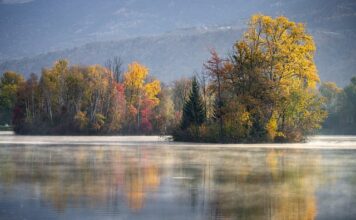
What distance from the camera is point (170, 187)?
71.7 feet

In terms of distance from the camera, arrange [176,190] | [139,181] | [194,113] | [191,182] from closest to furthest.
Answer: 1. [176,190]
2. [191,182]
3. [139,181]
4. [194,113]

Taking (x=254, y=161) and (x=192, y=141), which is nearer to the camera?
(x=254, y=161)

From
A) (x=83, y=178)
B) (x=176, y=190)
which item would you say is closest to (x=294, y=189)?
(x=176, y=190)

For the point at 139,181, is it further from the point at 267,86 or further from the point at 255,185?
the point at 267,86

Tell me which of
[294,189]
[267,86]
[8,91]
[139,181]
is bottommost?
[294,189]

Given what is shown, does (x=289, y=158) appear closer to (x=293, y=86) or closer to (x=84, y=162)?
(x=84, y=162)

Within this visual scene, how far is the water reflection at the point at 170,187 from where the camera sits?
16.8 meters

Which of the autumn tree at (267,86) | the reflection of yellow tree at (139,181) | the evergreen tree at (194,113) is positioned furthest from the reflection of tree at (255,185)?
the evergreen tree at (194,113)

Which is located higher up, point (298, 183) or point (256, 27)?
point (256, 27)

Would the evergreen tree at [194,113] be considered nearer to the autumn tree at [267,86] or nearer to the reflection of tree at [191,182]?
the autumn tree at [267,86]

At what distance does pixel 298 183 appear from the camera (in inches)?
916

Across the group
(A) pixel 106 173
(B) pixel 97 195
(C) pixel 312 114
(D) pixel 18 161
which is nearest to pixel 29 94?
(C) pixel 312 114

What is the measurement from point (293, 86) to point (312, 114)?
10.4ft

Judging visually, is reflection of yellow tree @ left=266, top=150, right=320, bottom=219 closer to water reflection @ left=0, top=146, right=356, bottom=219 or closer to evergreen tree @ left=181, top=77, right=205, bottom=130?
water reflection @ left=0, top=146, right=356, bottom=219
